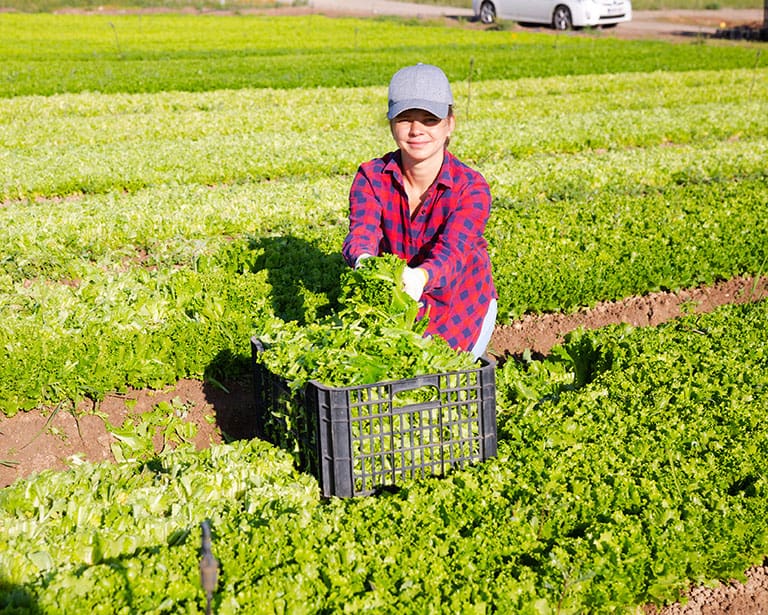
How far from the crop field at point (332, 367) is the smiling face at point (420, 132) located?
0.38 m

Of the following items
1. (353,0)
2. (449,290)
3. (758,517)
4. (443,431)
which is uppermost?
(353,0)

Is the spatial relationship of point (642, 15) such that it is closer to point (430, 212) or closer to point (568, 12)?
point (568, 12)

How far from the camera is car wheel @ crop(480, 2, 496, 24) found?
44688 millimetres

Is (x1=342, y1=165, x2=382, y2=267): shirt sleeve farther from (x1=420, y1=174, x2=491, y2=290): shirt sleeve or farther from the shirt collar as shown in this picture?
(x1=420, y1=174, x2=491, y2=290): shirt sleeve

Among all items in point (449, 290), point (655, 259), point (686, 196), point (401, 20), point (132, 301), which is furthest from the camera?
point (401, 20)

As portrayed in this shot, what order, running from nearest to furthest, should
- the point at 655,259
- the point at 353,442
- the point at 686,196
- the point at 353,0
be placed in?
the point at 353,442, the point at 655,259, the point at 686,196, the point at 353,0

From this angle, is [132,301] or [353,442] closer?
[353,442]

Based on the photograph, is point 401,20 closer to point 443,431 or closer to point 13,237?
point 13,237

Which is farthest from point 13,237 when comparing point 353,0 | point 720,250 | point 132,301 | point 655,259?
point 353,0

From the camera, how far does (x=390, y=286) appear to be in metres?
4.35

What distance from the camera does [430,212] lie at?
16.9ft

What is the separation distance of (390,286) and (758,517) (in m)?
2.13

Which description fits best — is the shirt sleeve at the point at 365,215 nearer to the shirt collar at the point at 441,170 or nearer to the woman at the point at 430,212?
the woman at the point at 430,212

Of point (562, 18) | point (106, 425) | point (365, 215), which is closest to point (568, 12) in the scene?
point (562, 18)
